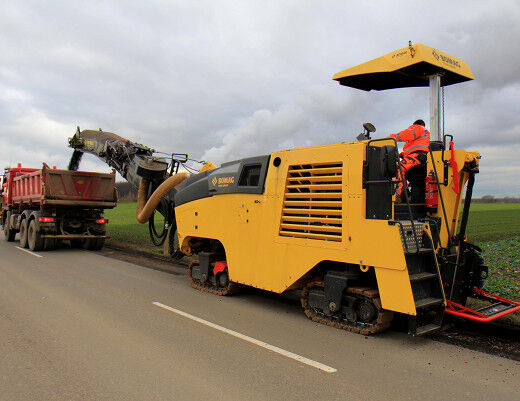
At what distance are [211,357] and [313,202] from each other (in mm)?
2288

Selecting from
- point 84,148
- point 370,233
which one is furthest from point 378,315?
point 84,148

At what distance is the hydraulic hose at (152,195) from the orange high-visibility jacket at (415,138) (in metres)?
4.69

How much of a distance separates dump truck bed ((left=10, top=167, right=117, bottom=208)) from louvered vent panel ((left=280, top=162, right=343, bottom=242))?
31.4ft

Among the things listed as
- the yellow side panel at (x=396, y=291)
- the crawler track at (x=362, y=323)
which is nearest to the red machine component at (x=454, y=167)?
the yellow side panel at (x=396, y=291)

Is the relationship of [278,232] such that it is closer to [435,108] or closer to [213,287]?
[213,287]

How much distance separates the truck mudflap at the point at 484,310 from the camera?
15.4ft

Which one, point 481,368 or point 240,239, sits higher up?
point 240,239

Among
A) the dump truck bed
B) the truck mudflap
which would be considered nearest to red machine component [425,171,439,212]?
the truck mudflap

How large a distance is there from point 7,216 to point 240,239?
46.0 ft

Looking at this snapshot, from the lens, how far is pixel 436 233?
5.30 meters

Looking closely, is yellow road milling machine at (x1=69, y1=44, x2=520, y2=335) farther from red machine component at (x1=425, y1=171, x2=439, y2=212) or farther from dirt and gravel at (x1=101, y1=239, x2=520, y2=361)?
dirt and gravel at (x1=101, y1=239, x2=520, y2=361)

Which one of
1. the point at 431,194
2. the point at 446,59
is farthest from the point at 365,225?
the point at 446,59

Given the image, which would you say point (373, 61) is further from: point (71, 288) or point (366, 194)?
point (71, 288)

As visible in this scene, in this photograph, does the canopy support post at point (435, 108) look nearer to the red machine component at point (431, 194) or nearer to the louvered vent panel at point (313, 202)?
the red machine component at point (431, 194)
